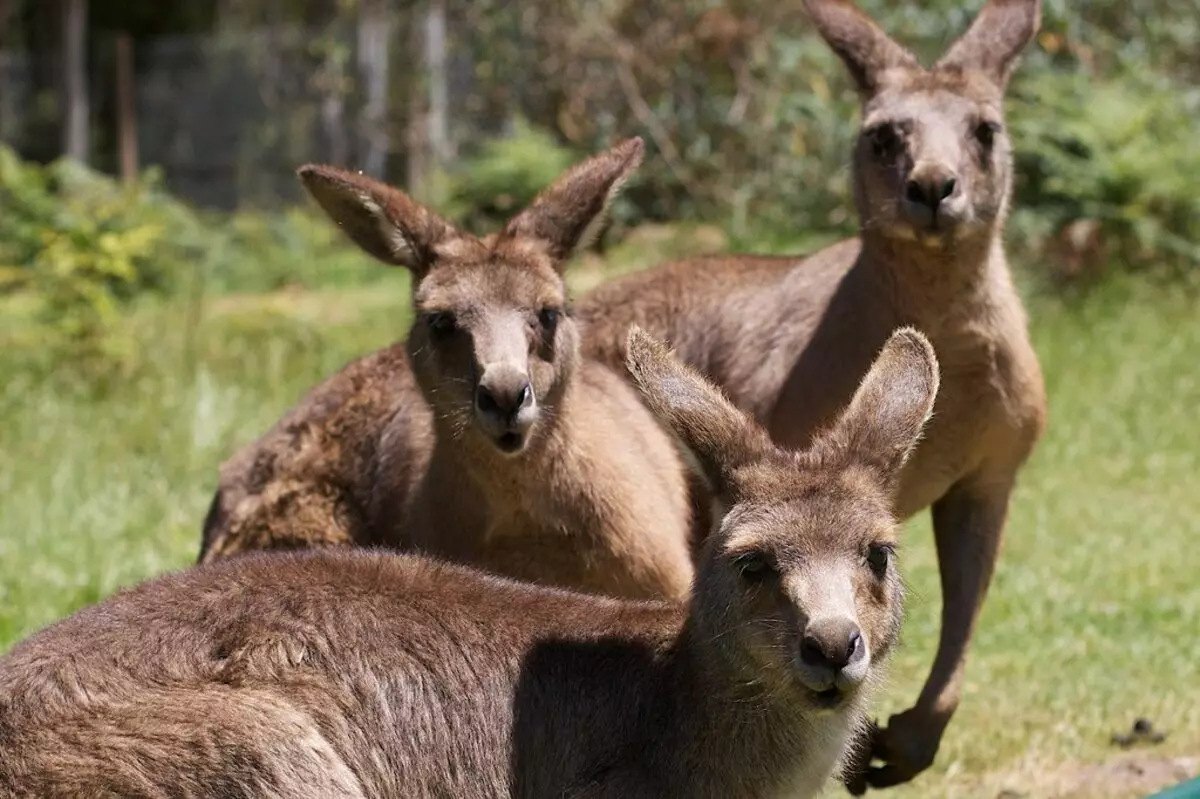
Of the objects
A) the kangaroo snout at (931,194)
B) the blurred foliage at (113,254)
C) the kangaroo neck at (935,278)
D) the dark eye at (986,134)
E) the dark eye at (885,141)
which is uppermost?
Answer: the dark eye at (986,134)

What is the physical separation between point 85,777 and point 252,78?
2565cm

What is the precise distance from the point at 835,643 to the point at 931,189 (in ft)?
9.28

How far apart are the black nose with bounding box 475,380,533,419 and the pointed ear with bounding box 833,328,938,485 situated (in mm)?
1507

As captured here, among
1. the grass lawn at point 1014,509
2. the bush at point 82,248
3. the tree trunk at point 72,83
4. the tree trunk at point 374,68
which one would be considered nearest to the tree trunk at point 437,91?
the tree trunk at point 374,68

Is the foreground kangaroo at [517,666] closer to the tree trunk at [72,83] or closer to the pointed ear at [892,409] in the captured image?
the pointed ear at [892,409]

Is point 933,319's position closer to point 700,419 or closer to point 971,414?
point 971,414

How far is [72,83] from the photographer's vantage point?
2762 cm

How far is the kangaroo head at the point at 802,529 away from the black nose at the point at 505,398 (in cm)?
116

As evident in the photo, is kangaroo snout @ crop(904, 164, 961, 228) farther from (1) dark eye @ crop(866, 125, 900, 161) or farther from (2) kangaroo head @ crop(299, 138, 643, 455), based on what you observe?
(2) kangaroo head @ crop(299, 138, 643, 455)

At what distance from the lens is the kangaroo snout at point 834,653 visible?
465 cm

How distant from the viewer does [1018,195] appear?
16.1 meters

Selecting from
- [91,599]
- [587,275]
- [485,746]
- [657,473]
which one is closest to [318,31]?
[587,275]

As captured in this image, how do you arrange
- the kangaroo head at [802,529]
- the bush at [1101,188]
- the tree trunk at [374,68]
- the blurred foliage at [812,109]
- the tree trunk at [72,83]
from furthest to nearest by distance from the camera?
1. the tree trunk at [72,83]
2. the tree trunk at [374,68]
3. the blurred foliage at [812,109]
4. the bush at [1101,188]
5. the kangaroo head at [802,529]

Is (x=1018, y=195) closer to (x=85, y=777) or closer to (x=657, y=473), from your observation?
(x=657, y=473)
